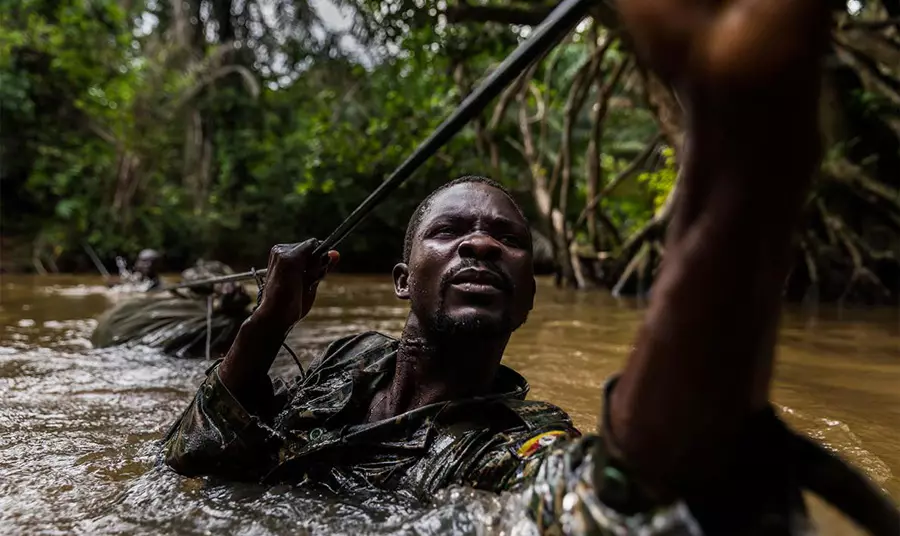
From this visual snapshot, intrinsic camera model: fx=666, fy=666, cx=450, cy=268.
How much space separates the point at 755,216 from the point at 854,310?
6.72m

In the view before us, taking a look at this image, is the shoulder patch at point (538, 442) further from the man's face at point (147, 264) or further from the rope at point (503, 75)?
the man's face at point (147, 264)

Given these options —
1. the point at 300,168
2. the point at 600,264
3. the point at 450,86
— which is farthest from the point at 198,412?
the point at 300,168

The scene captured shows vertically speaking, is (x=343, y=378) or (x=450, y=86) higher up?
(x=450, y=86)

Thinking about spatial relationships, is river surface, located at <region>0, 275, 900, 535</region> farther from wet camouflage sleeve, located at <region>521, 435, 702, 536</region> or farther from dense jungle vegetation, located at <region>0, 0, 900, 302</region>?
dense jungle vegetation, located at <region>0, 0, 900, 302</region>

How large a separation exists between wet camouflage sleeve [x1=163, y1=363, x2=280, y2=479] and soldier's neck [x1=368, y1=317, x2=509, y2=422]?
30 centimetres

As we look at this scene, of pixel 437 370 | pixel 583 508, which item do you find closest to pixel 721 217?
pixel 583 508

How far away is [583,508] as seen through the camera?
2.79 ft

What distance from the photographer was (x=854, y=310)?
6367mm

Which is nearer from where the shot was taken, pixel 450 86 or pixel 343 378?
pixel 343 378

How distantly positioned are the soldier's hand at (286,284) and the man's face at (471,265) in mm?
276

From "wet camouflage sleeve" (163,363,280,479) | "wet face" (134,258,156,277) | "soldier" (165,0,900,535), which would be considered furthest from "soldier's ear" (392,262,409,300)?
"wet face" (134,258,156,277)

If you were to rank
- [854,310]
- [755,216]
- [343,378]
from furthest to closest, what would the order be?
[854,310] → [343,378] → [755,216]

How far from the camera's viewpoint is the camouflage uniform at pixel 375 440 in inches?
49.2

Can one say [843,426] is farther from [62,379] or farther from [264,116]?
[264,116]
